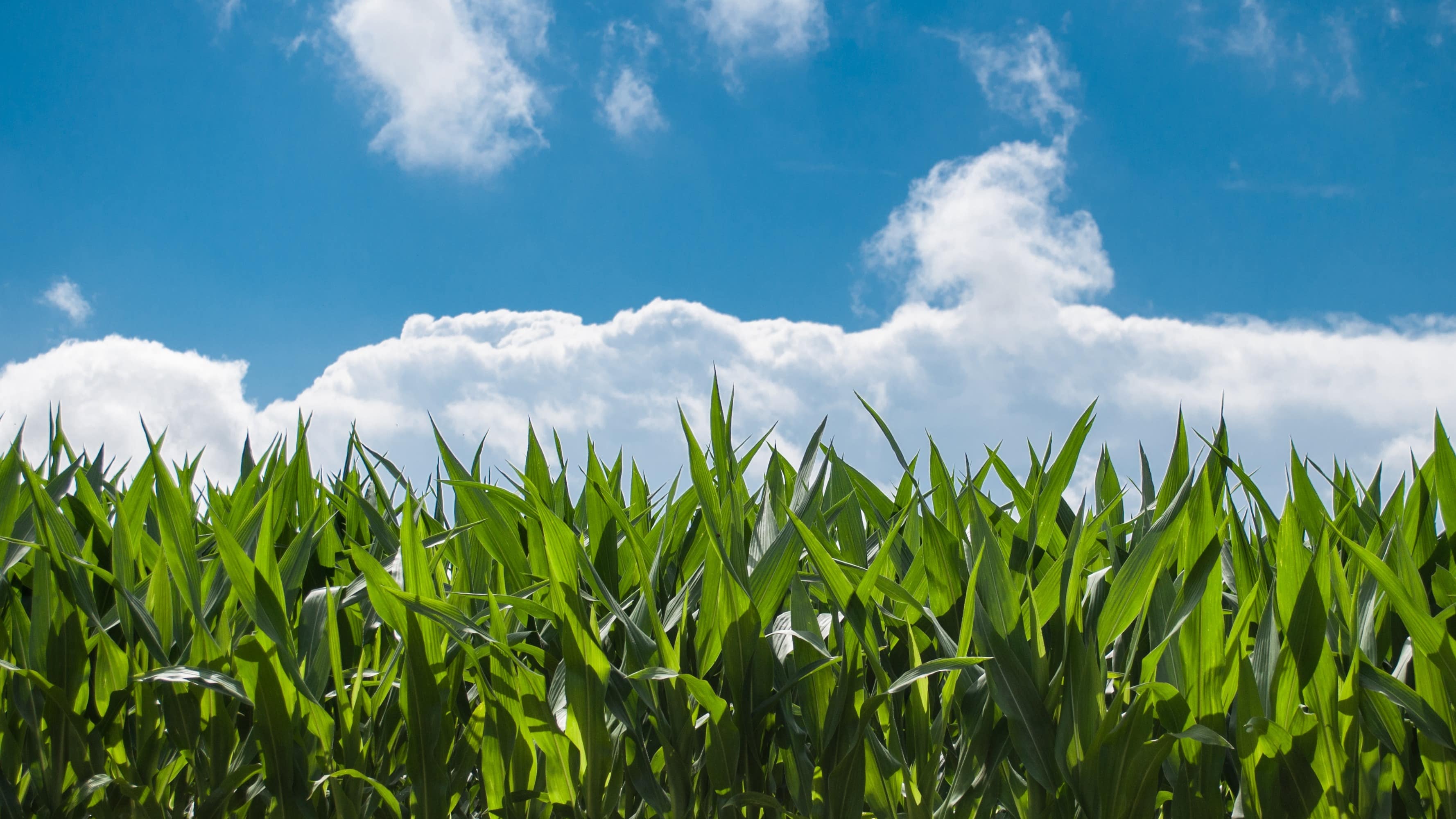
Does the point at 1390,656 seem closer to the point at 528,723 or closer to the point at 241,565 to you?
the point at 528,723

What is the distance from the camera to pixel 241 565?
42.4 inches

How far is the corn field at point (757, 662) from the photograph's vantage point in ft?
3.18

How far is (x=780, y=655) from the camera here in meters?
1.09

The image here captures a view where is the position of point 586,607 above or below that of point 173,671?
above

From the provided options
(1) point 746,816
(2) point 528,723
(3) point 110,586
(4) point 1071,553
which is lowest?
(1) point 746,816

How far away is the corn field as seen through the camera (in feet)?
3.18

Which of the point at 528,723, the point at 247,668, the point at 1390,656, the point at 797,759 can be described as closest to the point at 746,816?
the point at 797,759

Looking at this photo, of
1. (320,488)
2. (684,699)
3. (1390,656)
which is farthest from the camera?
(320,488)

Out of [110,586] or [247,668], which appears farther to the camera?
[110,586]

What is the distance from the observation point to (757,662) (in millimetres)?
1062

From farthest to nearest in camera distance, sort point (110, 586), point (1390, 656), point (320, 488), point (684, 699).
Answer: point (320, 488) → point (110, 586) → point (1390, 656) → point (684, 699)

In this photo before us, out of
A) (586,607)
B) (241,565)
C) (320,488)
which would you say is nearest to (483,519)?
(586,607)

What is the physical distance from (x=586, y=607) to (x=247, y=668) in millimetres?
401

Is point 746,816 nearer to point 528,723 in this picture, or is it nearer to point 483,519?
point 528,723
